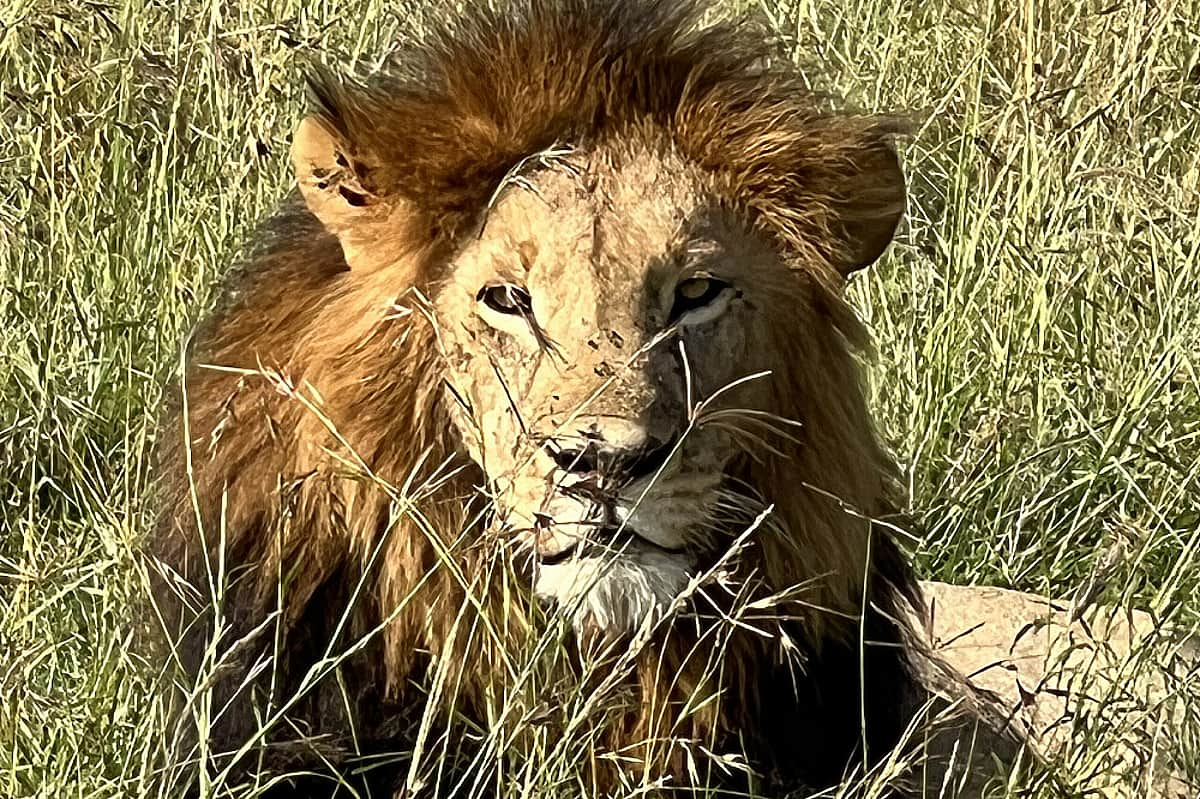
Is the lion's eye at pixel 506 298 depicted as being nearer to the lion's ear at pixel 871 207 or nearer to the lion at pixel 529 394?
the lion at pixel 529 394

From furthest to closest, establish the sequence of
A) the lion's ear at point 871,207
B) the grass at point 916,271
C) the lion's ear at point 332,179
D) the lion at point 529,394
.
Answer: the grass at point 916,271 → the lion's ear at point 871,207 → the lion's ear at point 332,179 → the lion at point 529,394

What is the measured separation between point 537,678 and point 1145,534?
817 mm

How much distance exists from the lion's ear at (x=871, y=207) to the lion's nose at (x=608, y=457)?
557mm

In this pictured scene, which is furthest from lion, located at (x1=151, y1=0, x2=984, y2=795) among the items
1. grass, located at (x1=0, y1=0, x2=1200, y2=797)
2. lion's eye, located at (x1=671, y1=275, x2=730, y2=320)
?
grass, located at (x1=0, y1=0, x2=1200, y2=797)

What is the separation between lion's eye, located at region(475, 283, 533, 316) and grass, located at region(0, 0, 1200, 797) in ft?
2.71

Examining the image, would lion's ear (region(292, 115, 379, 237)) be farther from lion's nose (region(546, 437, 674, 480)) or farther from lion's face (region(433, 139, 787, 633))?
lion's nose (region(546, 437, 674, 480))

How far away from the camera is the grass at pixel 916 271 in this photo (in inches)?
161

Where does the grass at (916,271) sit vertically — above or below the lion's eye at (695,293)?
below

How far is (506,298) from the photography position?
2.70 meters

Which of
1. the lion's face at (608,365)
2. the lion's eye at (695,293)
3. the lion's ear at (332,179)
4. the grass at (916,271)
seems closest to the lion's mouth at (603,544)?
the lion's face at (608,365)

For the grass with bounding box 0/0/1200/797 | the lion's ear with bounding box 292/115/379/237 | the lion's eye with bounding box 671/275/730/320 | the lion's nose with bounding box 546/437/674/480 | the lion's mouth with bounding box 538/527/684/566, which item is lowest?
the grass with bounding box 0/0/1200/797

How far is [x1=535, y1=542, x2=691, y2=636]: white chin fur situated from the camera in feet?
8.27

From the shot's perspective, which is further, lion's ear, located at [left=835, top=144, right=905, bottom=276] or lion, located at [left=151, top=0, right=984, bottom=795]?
lion's ear, located at [left=835, top=144, right=905, bottom=276]

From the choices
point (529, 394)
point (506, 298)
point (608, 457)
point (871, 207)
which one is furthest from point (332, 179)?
point (871, 207)
